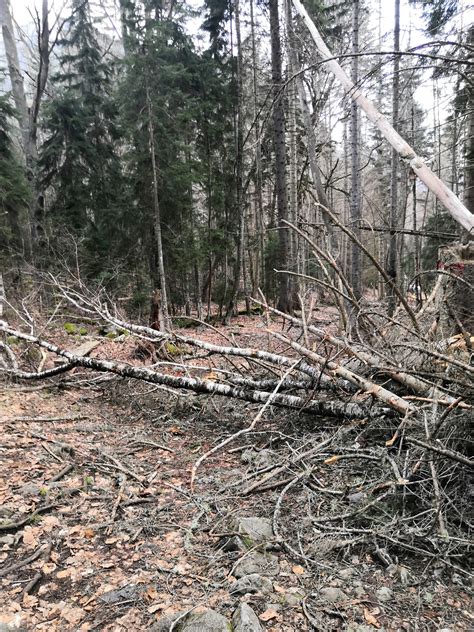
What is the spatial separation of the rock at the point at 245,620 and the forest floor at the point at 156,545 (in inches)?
3.2

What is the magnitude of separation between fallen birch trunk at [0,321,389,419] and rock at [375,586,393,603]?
1644mm

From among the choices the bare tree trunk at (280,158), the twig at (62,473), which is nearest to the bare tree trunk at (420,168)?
the twig at (62,473)

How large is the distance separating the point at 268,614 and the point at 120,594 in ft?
3.03

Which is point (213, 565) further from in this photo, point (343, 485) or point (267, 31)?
point (267, 31)

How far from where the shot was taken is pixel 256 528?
119 inches

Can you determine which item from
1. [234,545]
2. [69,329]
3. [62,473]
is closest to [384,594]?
[234,545]

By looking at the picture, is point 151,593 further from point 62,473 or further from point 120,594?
point 62,473

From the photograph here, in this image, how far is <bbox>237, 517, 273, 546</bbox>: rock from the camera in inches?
115

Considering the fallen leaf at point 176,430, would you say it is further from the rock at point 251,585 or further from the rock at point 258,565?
the rock at point 251,585

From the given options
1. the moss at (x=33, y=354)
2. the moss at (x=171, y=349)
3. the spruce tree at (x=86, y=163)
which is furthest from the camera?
the spruce tree at (x=86, y=163)

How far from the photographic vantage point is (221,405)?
5801 mm

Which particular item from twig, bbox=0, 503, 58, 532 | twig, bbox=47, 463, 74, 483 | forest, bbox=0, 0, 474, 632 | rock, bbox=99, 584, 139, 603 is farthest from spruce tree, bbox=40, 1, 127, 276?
rock, bbox=99, 584, 139, 603

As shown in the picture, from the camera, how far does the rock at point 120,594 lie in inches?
95.6

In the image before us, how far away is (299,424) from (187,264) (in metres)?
8.77
